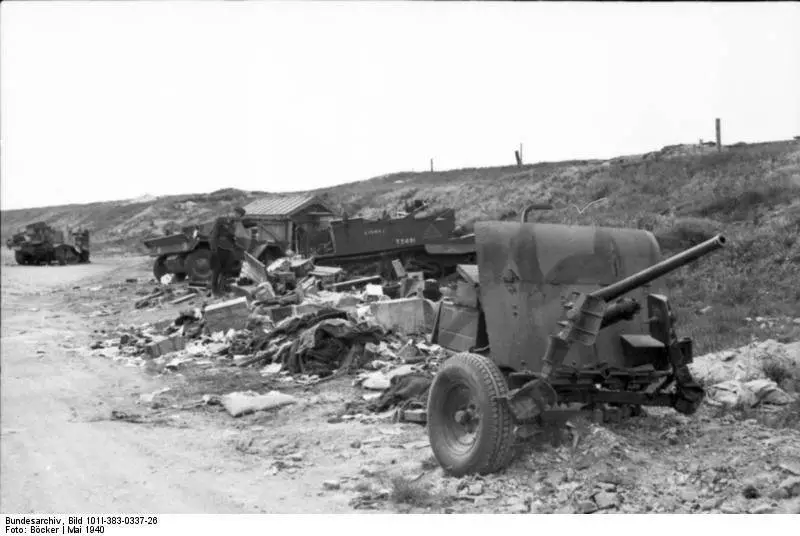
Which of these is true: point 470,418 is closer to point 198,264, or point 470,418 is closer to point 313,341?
point 313,341

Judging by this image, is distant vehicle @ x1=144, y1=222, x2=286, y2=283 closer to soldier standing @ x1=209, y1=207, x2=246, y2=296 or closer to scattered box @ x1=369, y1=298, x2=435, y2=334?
soldier standing @ x1=209, y1=207, x2=246, y2=296

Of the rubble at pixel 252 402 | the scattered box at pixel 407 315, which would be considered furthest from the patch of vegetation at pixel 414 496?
the scattered box at pixel 407 315

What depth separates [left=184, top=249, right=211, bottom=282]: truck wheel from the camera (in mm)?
19156

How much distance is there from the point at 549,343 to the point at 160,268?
17259 mm

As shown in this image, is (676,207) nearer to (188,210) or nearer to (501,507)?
(501,507)

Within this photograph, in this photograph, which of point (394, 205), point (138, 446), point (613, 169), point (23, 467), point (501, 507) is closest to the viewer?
point (501, 507)

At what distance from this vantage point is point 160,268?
66.7ft

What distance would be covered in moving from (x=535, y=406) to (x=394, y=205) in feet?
91.7

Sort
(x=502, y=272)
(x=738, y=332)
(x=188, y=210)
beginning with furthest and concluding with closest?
(x=188, y=210) → (x=738, y=332) → (x=502, y=272)

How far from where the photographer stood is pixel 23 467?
5.50 m

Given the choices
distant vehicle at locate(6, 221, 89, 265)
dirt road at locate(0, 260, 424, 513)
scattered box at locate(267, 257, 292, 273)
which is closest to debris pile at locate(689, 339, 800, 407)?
dirt road at locate(0, 260, 424, 513)

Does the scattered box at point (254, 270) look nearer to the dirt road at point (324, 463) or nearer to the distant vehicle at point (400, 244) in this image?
the distant vehicle at point (400, 244)

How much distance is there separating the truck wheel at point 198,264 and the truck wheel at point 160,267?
106 cm
